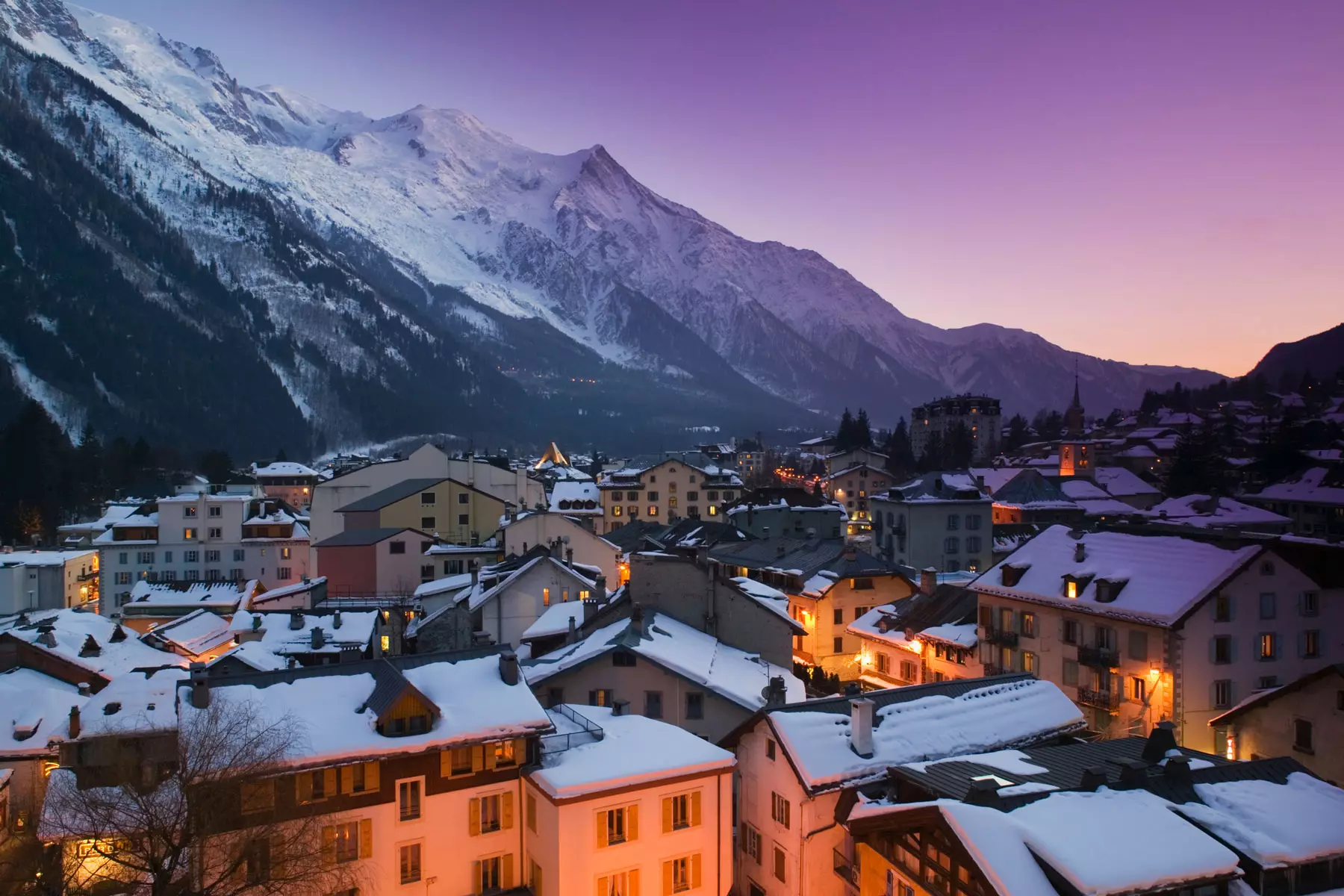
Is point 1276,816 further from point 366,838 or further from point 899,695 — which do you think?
point 366,838

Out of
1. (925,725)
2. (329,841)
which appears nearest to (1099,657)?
(925,725)

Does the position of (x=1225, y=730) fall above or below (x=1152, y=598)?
below

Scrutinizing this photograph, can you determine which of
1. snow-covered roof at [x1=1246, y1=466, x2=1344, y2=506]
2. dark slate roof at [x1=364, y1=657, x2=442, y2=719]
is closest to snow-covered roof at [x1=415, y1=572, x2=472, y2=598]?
dark slate roof at [x1=364, y1=657, x2=442, y2=719]

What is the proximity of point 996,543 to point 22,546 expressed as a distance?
109 metres

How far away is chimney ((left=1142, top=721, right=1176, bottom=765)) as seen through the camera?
21609 millimetres

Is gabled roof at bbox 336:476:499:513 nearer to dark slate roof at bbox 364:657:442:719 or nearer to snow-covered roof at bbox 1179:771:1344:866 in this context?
dark slate roof at bbox 364:657:442:719

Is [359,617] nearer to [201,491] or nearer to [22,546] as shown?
[201,491]

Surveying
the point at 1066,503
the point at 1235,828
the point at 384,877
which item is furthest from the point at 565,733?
the point at 1066,503

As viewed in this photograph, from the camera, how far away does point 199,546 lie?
85.0 m

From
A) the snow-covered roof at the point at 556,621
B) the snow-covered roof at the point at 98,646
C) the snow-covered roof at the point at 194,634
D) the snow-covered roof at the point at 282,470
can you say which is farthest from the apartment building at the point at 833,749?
the snow-covered roof at the point at 282,470

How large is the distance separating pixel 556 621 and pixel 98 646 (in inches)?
964

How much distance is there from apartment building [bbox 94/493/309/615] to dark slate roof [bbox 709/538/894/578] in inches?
1706

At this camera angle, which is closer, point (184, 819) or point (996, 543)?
point (184, 819)

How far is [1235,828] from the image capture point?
18.0 meters
